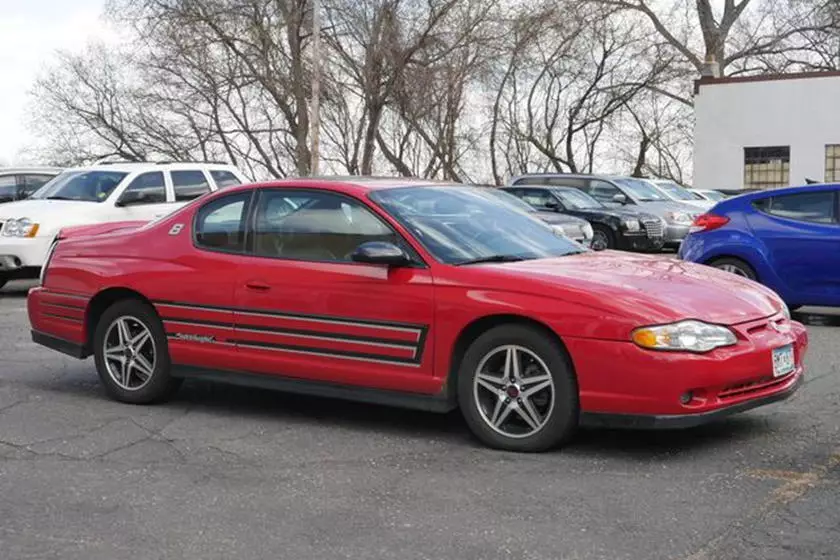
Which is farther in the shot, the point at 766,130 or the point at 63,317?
the point at 766,130

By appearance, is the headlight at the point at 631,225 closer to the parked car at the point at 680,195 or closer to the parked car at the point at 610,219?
the parked car at the point at 610,219

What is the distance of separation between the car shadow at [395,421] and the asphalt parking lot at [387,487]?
0.02m

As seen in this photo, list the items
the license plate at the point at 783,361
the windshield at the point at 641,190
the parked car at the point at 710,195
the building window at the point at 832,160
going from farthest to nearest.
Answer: the building window at the point at 832,160, the parked car at the point at 710,195, the windshield at the point at 641,190, the license plate at the point at 783,361

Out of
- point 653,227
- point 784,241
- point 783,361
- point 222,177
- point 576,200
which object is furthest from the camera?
point 576,200

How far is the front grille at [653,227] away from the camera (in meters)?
22.8

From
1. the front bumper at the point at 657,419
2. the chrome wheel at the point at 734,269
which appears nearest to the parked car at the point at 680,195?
the chrome wheel at the point at 734,269

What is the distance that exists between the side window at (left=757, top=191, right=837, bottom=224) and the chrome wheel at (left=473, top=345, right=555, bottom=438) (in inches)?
245

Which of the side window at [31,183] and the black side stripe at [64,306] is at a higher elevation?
the side window at [31,183]

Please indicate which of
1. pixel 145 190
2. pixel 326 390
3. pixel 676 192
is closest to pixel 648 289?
pixel 326 390

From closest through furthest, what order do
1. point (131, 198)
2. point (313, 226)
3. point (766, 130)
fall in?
point (313, 226) < point (131, 198) < point (766, 130)

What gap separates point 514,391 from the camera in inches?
233

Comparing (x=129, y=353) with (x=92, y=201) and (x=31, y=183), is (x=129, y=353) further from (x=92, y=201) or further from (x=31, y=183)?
(x=31, y=183)

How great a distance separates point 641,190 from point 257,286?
63.7ft

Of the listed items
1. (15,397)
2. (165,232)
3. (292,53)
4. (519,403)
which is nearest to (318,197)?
(165,232)
